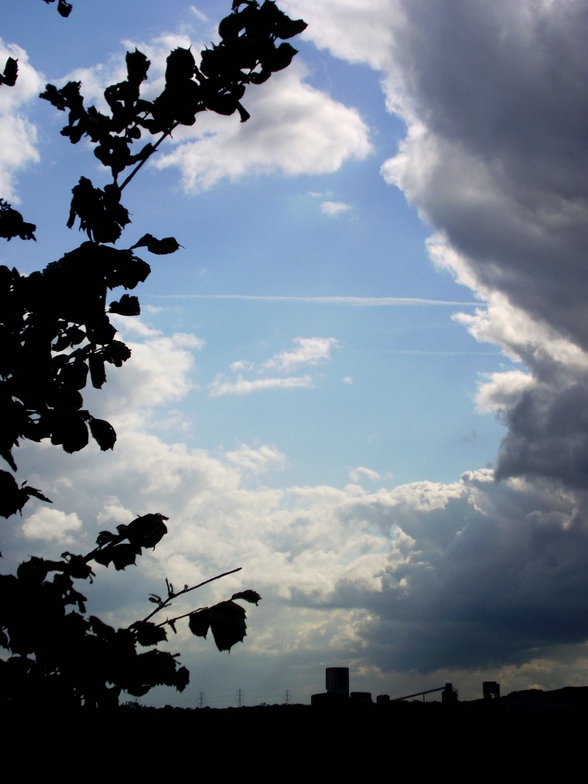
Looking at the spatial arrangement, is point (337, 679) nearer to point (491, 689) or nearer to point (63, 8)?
point (491, 689)

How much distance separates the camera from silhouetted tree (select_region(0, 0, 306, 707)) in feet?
9.64

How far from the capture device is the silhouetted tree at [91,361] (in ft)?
9.64

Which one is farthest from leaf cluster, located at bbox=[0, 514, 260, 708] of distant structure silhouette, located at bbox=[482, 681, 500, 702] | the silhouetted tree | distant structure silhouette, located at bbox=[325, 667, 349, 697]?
distant structure silhouette, located at bbox=[482, 681, 500, 702]

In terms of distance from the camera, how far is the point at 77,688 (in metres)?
2.93

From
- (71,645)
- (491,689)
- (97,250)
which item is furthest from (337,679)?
(97,250)

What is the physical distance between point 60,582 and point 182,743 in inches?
81.3

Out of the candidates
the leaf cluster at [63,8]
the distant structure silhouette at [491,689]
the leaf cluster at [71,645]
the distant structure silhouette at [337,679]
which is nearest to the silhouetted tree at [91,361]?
the leaf cluster at [71,645]

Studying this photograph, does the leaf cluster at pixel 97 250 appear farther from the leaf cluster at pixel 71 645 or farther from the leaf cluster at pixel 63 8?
Answer: the leaf cluster at pixel 63 8

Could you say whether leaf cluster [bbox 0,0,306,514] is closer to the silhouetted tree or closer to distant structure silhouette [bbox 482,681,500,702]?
the silhouetted tree

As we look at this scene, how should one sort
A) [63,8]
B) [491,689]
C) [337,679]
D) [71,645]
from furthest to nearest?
[491,689], [337,679], [63,8], [71,645]

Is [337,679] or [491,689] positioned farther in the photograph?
[491,689]

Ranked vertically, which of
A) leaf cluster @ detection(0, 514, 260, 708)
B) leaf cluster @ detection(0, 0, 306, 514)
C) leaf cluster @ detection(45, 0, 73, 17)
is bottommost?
leaf cluster @ detection(0, 514, 260, 708)

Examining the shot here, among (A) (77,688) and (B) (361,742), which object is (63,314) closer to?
(A) (77,688)

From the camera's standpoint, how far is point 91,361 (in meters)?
3.44
